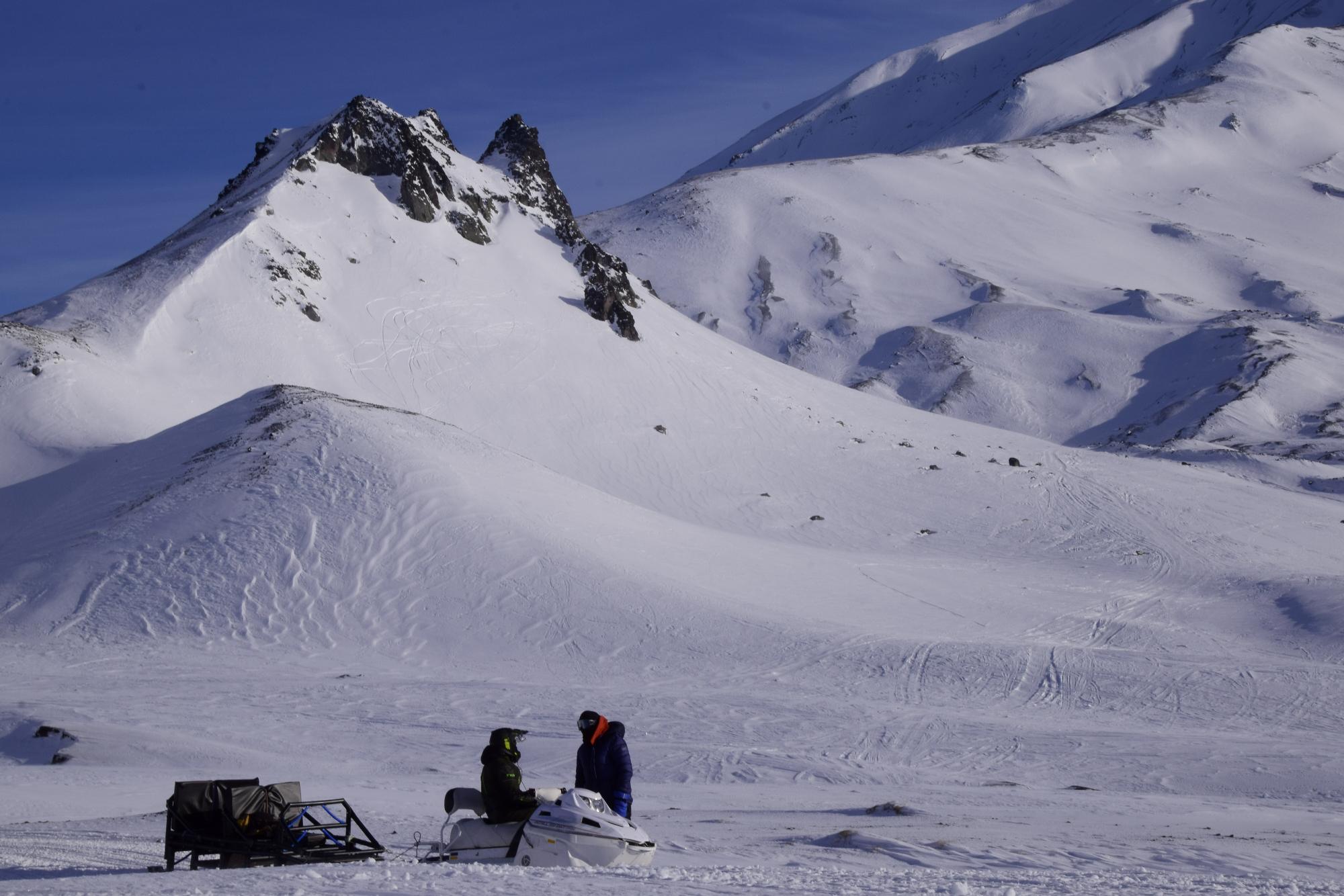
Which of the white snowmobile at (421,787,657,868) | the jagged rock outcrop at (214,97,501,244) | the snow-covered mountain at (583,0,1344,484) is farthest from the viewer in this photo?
the snow-covered mountain at (583,0,1344,484)

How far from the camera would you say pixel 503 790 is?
1066 centimetres

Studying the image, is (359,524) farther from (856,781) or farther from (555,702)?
(856,781)

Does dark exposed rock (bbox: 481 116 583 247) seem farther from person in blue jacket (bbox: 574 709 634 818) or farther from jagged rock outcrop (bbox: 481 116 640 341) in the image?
person in blue jacket (bbox: 574 709 634 818)

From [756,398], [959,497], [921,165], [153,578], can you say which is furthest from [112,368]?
[921,165]

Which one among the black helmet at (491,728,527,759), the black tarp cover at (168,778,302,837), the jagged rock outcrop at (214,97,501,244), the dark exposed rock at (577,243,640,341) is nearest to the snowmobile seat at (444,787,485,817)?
the black helmet at (491,728,527,759)

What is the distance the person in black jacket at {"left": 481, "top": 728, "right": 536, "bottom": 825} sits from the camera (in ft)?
35.0

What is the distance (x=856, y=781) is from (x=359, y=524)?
57.7 feet

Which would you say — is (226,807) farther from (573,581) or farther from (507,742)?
(573,581)

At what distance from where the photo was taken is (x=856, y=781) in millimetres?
19234

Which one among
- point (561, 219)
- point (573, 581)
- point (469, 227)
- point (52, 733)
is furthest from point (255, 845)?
point (561, 219)

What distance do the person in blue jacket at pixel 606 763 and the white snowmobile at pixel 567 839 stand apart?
0.28m

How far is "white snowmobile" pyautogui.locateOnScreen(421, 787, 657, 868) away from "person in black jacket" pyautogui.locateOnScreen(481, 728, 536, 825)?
3.2 inches

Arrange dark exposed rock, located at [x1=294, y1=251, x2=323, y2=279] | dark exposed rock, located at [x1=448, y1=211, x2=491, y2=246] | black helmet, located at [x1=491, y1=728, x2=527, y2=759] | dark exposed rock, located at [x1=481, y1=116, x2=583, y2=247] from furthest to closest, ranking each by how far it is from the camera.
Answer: dark exposed rock, located at [x1=481, y1=116, x2=583, y2=247] < dark exposed rock, located at [x1=448, y1=211, x2=491, y2=246] < dark exposed rock, located at [x1=294, y1=251, x2=323, y2=279] < black helmet, located at [x1=491, y1=728, x2=527, y2=759]

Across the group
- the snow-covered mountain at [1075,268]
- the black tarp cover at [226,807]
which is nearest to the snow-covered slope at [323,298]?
the snow-covered mountain at [1075,268]
